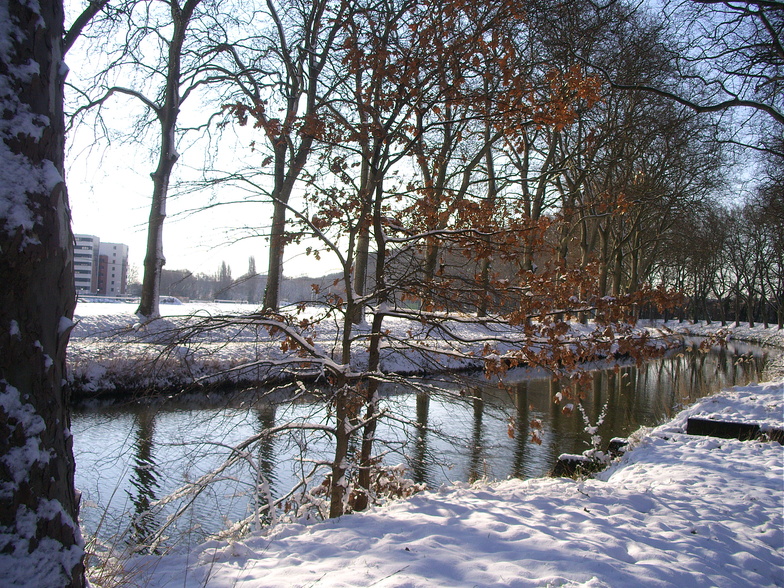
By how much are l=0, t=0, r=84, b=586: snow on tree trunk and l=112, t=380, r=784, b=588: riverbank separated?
4.13 feet

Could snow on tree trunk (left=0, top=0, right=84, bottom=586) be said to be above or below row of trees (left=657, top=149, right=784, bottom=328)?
below

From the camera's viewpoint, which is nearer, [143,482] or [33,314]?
[33,314]

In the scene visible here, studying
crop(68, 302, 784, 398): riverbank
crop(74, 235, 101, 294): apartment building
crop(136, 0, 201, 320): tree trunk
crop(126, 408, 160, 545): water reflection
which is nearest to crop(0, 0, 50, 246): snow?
crop(68, 302, 784, 398): riverbank

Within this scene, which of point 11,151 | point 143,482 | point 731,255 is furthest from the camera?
point 731,255

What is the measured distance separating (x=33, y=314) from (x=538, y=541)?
349 centimetres

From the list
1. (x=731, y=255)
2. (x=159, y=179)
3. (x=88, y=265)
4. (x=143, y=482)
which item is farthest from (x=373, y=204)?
(x=88, y=265)

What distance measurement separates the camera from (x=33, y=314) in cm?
204

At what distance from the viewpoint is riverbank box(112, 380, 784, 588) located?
327 cm

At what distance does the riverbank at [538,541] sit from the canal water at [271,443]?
2.03 feet

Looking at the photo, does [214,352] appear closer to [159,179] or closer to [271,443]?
[271,443]

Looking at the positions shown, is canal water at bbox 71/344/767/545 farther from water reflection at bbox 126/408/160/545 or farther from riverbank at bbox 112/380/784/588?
riverbank at bbox 112/380/784/588

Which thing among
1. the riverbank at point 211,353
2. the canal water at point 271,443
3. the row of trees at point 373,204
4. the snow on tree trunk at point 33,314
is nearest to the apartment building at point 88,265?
the riverbank at point 211,353

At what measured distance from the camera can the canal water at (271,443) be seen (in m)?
5.14

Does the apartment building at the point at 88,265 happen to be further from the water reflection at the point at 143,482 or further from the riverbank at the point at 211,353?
the water reflection at the point at 143,482
